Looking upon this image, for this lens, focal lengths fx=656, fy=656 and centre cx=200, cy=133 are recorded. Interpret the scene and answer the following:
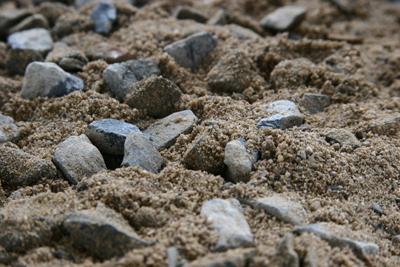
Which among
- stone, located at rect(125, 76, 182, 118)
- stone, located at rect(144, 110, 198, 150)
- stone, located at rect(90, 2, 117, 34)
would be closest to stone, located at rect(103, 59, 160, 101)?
stone, located at rect(125, 76, 182, 118)

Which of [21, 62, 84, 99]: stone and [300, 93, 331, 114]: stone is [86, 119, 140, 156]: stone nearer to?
[21, 62, 84, 99]: stone

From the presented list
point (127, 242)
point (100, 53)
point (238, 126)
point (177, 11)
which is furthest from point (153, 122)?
point (177, 11)

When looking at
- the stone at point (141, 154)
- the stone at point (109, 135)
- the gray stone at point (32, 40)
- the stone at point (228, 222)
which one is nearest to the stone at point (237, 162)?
the stone at point (228, 222)

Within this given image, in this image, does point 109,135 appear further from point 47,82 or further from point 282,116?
point 282,116

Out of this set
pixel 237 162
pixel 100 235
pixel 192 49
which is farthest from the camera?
pixel 192 49

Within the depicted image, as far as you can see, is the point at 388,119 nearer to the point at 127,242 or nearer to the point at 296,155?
the point at 296,155

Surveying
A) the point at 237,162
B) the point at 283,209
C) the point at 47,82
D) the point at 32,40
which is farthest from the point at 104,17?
the point at 283,209
